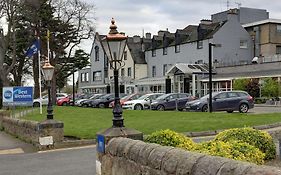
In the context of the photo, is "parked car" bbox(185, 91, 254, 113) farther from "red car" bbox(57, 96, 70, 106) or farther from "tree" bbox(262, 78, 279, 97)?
"red car" bbox(57, 96, 70, 106)

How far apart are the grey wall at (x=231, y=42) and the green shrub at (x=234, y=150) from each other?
51208 millimetres

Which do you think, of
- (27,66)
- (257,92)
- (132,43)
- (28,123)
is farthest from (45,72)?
(132,43)

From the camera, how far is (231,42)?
6088cm

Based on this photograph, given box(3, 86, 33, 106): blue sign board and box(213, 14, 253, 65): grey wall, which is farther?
box(213, 14, 253, 65): grey wall

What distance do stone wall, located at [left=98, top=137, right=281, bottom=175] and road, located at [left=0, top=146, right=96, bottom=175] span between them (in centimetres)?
251

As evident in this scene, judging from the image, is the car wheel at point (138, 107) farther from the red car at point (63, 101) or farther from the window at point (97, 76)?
the window at point (97, 76)

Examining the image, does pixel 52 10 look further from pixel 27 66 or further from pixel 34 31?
pixel 27 66

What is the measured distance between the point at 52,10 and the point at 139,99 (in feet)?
74.3

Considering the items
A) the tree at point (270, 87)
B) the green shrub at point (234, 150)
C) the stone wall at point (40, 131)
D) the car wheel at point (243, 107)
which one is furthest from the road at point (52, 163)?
the tree at point (270, 87)

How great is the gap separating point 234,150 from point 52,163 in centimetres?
619

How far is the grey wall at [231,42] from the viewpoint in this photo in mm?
59688

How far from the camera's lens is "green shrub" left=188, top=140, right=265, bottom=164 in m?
7.19

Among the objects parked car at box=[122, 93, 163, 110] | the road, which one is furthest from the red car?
the road

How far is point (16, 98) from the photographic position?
27.8 m
